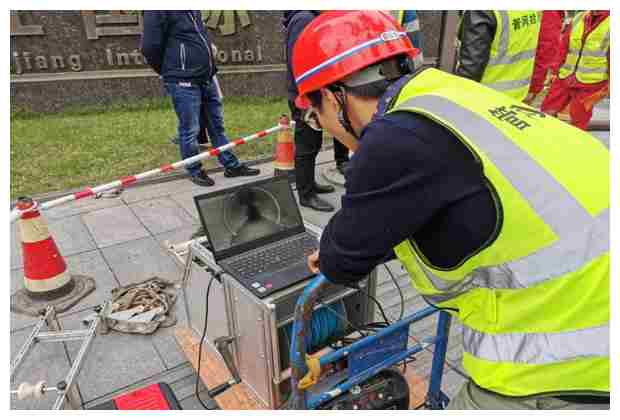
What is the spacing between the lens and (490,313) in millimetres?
1110

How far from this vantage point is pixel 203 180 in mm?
5250

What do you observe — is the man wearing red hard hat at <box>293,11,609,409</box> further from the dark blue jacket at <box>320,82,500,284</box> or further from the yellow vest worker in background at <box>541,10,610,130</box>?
the yellow vest worker in background at <box>541,10,610,130</box>

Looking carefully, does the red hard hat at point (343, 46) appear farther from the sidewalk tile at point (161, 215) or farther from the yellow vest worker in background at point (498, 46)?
the sidewalk tile at point (161, 215)

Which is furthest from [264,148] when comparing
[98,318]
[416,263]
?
[416,263]

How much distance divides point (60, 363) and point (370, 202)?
2.44 m

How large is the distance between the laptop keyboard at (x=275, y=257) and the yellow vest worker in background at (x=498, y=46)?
2.25 metres

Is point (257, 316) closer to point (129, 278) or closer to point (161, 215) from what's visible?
point (129, 278)

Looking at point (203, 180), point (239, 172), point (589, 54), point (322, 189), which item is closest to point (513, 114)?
point (322, 189)

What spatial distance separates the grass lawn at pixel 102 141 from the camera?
5.57 meters

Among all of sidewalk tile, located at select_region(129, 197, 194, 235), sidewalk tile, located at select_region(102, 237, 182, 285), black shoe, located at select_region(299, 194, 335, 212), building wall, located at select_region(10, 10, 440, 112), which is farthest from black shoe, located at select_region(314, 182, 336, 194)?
building wall, located at select_region(10, 10, 440, 112)

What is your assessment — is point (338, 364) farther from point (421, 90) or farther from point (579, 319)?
point (421, 90)

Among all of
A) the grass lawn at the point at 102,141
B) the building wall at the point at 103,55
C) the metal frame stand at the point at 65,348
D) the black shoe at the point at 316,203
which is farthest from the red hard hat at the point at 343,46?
the building wall at the point at 103,55

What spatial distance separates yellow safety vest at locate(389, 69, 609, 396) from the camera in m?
0.98

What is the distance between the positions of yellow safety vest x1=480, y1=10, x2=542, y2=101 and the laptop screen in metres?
2.35
